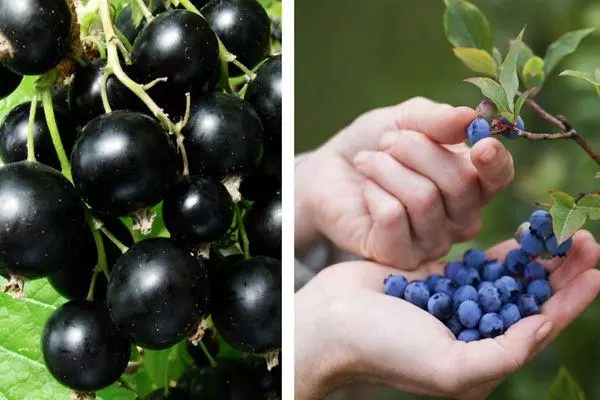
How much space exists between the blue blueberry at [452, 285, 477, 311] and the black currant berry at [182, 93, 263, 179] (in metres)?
0.24

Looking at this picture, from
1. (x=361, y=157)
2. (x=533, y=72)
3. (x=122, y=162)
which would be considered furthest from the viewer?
(x=361, y=157)

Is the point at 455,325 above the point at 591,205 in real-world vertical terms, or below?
below

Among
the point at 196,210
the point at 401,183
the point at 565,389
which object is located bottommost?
the point at 565,389

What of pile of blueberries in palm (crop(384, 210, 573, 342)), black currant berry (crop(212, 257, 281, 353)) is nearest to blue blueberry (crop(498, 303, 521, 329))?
pile of blueberries in palm (crop(384, 210, 573, 342))

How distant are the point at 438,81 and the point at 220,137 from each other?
39 cm

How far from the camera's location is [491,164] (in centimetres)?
60

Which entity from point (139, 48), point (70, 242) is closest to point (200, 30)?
point (139, 48)

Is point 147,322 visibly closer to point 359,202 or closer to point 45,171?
point 45,171

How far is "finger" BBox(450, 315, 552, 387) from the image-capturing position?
1.86 ft

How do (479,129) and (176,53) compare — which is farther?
(479,129)

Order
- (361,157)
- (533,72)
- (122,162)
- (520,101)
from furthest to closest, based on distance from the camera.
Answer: (361,157) < (533,72) < (520,101) < (122,162)

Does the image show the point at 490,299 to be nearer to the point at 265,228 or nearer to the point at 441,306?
Answer: the point at 441,306

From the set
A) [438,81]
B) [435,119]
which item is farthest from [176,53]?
[438,81]

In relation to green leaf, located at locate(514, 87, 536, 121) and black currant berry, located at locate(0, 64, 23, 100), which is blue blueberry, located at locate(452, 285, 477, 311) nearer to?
green leaf, located at locate(514, 87, 536, 121)
